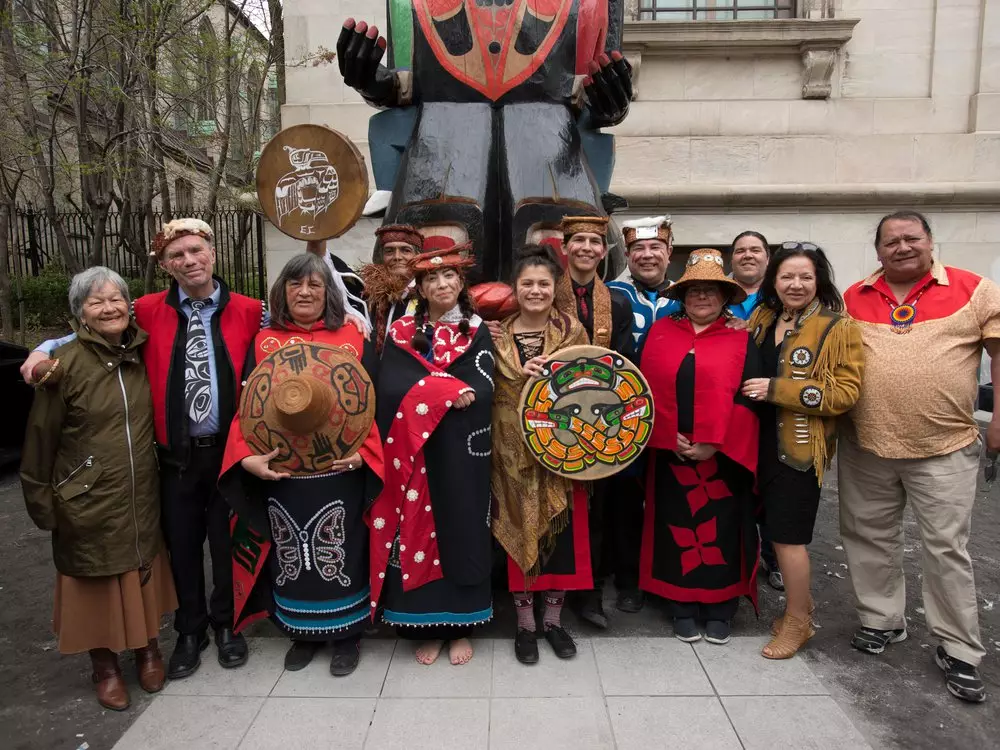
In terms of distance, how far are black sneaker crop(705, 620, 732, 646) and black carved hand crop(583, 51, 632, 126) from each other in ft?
8.01

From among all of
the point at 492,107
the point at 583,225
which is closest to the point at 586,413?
the point at 583,225

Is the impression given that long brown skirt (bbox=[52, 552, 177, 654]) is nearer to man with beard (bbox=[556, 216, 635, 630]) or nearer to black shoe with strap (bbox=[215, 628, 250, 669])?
black shoe with strap (bbox=[215, 628, 250, 669])

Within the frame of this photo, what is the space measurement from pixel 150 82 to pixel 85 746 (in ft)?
24.3

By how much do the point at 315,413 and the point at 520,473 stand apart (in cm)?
85

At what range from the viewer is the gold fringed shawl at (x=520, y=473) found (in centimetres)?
278

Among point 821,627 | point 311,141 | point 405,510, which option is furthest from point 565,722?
point 311,141

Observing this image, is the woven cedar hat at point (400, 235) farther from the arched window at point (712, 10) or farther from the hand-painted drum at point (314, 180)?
the arched window at point (712, 10)

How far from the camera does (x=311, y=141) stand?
3127 millimetres

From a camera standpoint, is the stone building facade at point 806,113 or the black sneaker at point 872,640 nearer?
the black sneaker at point 872,640

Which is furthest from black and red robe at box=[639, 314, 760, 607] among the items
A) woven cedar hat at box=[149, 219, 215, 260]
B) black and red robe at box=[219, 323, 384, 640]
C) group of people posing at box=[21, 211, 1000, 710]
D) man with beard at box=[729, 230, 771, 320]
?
woven cedar hat at box=[149, 219, 215, 260]

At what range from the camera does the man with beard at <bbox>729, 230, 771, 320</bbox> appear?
3.48m

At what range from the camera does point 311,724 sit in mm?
2416

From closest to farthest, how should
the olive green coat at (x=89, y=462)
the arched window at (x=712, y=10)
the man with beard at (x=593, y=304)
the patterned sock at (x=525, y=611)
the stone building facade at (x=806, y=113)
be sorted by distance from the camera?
the olive green coat at (x=89, y=462) < the patterned sock at (x=525, y=611) < the man with beard at (x=593, y=304) < the stone building facade at (x=806, y=113) < the arched window at (x=712, y=10)

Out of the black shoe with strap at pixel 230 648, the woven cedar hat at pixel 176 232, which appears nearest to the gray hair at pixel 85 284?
the woven cedar hat at pixel 176 232
